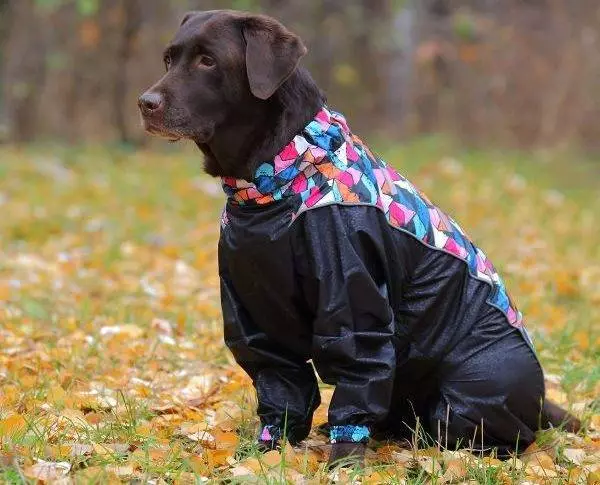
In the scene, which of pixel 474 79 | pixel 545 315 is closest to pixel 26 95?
pixel 474 79

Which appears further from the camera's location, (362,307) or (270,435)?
(270,435)

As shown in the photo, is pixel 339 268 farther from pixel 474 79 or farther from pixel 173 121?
pixel 474 79

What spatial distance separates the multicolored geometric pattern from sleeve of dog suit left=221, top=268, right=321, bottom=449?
343 mm

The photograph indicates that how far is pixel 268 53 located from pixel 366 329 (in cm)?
92

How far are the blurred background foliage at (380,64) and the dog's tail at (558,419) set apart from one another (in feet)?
33.7

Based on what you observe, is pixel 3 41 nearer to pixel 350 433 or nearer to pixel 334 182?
pixel 334 182

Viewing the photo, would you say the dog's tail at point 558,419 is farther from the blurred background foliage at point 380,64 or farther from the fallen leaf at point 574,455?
the blurred background foliage at point 380,64

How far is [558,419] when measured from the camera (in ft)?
12.4

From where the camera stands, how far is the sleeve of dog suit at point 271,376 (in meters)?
3.38

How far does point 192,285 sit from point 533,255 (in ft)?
9.84

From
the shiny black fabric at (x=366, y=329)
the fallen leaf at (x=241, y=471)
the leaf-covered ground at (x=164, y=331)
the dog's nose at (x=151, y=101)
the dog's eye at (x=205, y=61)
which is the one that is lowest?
the leaf-covered ground at (x=164, y=331)

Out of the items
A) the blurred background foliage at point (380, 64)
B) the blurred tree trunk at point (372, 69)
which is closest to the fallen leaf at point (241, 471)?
the blurred background foliage at point (380, 64)

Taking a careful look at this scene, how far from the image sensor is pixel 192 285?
21.0 feet

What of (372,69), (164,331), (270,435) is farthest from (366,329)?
(372,69)
